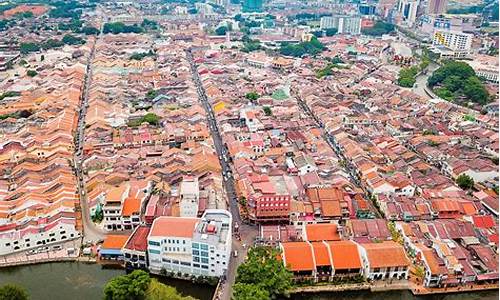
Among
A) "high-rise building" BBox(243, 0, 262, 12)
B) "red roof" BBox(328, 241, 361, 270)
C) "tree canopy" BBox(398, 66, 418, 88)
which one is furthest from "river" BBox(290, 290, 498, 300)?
"high-rise building" BBox(243, 0, 262, 12)

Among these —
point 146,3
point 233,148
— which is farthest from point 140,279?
point 146,3

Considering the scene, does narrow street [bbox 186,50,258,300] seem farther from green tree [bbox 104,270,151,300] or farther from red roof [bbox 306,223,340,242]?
green tree [bbox 104,270,151,300]

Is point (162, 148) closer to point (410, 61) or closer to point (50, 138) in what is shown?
point (50, 138)


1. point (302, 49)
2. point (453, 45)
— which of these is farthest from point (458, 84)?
point (302, 49)

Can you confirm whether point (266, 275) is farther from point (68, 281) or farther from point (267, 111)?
point (267, 111)

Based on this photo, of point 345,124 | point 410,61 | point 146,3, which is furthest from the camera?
point 146,3

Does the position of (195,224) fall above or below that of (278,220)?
above
